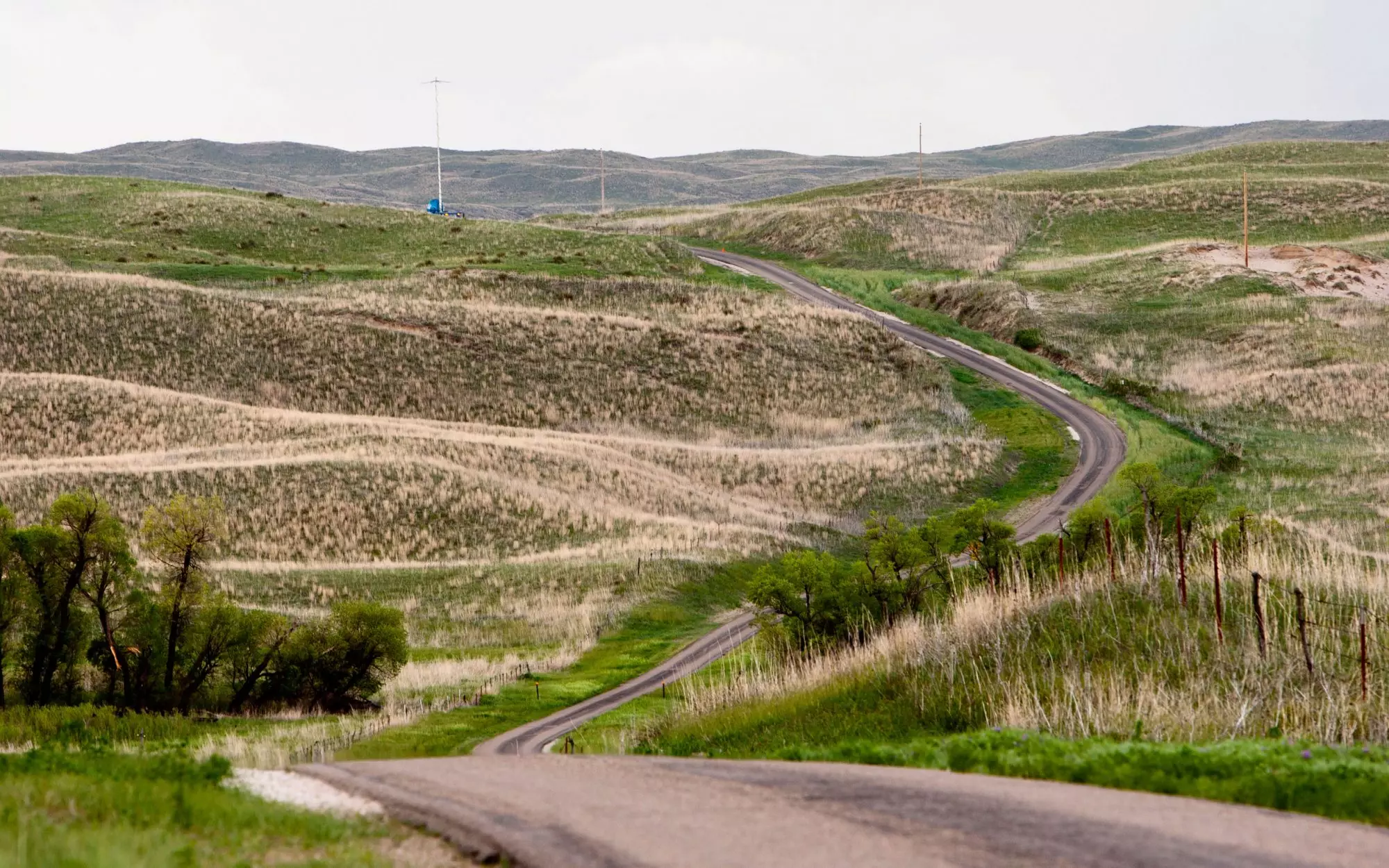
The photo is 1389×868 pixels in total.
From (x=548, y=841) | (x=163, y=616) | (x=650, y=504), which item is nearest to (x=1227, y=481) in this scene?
(x=650, y=504)

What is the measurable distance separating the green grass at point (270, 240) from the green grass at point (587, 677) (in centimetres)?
6049

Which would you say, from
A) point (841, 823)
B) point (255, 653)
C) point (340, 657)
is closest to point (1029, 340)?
point (340, 657)

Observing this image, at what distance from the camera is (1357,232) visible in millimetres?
122750

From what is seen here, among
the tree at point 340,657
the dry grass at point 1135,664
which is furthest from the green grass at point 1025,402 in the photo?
the dry grass at point 1135,664

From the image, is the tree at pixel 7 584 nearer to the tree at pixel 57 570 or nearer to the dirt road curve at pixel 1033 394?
the tree at pixel 57 570

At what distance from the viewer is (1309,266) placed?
104500mm

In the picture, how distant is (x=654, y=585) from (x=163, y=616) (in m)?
20.1

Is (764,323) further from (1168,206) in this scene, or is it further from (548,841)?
(548,841)

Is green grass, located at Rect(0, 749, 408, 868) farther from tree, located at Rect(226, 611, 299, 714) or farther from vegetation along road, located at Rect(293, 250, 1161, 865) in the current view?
tree, located at Rect(226, 611, 299, 714)

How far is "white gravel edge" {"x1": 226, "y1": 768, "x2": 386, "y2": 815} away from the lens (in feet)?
35.7

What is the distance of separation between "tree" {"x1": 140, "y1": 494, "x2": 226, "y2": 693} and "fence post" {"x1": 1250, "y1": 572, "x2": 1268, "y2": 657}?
21645 millimetres

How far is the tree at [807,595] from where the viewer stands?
1133 inches

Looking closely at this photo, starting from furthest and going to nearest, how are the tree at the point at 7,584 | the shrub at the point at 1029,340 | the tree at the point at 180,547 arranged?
the shrub at the point at 1029,340
the tree at the point at 180,547
the tree at the point at 7,584

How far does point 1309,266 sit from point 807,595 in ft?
298
